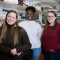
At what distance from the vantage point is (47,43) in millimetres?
2570

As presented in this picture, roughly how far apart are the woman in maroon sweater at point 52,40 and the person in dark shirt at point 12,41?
0.47 metres

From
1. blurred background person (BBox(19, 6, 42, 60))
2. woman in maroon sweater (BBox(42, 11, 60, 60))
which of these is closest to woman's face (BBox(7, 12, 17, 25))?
blurred background person (BBox(19, 6, 42, 60))

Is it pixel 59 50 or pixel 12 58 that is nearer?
pixel 12 58

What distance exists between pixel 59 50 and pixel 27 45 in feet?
2.04

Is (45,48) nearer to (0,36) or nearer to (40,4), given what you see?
(0,36)

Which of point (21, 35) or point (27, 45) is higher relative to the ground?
point (21, 35)

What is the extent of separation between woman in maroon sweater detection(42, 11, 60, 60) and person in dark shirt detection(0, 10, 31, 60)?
0.47 m

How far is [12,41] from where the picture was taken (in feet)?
7.08

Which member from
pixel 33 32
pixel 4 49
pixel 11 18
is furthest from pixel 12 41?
pixel 33 32

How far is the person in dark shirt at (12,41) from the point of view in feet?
7.00

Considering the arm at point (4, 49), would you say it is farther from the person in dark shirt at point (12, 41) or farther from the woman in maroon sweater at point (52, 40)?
the woman in maroon sweater at point (52, 40)

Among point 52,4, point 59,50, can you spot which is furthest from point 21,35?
point 52,4

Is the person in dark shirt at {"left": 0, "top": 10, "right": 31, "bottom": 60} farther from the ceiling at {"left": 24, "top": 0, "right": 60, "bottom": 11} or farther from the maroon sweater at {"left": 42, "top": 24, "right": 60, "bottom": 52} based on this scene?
the ceiling at {"left": 24, "top": 0, "right": 60, "bottom": 11}

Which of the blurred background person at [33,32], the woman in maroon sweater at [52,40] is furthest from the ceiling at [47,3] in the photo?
the woman in maroon sweater at [52,40]
